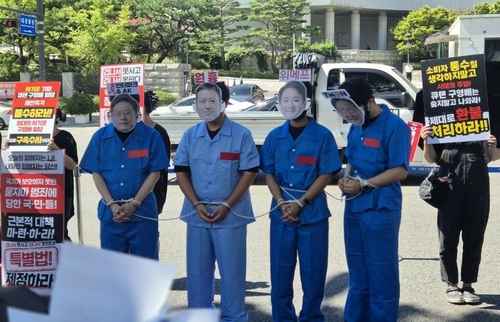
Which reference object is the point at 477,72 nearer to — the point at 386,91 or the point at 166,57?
the point at 386,91

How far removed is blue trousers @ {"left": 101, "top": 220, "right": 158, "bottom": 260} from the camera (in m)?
4.78

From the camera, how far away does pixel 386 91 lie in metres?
10.6

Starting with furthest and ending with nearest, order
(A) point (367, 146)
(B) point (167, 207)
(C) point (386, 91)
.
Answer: (C) point (386, 91) → (B) point (167, 207) → (A) point (367, 146)

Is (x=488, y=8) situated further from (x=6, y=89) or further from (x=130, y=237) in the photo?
(x=130, y=237)

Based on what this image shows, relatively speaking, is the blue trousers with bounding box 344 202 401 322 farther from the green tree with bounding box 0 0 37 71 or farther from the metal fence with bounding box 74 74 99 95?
the metal fence with bounding box 74 74 99 95

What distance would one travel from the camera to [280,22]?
50500 millimetres

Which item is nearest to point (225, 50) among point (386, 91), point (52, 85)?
point (386, 91)

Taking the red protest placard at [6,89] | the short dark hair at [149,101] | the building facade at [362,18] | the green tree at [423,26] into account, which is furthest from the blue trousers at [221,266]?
the building facade at [362,18]

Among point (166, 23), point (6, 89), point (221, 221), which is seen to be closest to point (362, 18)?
point (166, 23)

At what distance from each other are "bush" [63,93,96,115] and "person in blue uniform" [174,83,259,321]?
21723 millimetres

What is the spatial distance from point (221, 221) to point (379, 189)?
1.17m

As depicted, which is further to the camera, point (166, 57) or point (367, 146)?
point (166, 57)

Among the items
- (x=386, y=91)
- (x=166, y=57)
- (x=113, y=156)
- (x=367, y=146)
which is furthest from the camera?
(x=166, y=57)

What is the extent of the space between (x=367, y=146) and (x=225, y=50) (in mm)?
47234
